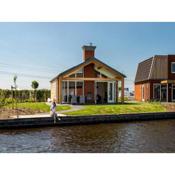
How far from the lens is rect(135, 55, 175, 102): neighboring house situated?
105 feet

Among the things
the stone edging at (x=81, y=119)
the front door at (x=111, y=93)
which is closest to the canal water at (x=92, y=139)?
the stone edging at (x=81, y=119)

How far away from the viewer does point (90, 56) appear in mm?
29141

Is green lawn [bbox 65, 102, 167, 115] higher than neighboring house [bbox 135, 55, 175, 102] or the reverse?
the reverse

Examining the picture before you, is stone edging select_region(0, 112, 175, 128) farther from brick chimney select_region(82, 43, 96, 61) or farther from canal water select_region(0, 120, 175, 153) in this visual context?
brick chimney select_region(82, 43, 96, 61)

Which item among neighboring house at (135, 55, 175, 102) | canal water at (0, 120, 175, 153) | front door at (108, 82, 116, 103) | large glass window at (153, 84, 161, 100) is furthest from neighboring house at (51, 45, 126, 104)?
canal water at (0, 120, 175, 153)

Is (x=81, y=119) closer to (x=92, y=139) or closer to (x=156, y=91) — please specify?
(x=92, y=139)

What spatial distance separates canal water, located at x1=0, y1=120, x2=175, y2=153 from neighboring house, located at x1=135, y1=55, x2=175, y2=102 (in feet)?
49.2

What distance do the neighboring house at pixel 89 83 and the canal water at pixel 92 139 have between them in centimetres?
1018

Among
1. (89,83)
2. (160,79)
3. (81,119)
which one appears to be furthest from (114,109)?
(160,79)

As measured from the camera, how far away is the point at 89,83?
91.1ft

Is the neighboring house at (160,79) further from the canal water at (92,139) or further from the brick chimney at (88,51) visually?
the canal water at (92,139)

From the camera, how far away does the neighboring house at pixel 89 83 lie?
2683 cm

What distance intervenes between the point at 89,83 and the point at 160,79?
27.9 ft
